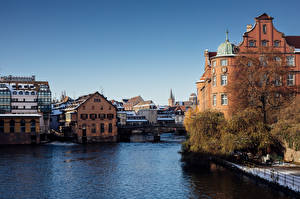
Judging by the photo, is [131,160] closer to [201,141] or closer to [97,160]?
[97,160]

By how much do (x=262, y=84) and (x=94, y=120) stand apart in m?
63.6

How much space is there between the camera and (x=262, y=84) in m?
51.4

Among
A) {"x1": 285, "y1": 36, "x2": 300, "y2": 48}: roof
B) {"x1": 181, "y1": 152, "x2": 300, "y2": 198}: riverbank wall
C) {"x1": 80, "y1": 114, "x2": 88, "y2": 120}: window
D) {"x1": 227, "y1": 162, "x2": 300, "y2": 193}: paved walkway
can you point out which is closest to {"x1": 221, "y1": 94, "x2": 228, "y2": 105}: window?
{"x1": 181, "y1": 152, "x2": 300, "y2": 198}: riverbank wall

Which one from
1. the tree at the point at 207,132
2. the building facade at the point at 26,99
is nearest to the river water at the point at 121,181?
the tree at the point at 207,132

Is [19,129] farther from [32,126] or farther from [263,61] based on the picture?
[263,61]

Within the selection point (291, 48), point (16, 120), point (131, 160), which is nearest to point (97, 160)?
point (131, 160)

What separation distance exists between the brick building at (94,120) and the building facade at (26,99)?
47.2 ft

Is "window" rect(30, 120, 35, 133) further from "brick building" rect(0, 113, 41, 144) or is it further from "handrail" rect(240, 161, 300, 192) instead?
"handrail" rect(240, 161, 300, 192)

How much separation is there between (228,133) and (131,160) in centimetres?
2063

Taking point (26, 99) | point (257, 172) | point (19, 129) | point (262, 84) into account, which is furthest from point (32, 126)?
point (257, 172)

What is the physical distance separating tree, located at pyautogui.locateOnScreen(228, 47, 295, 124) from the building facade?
250ft

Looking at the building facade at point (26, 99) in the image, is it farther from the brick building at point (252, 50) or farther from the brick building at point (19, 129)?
the brick building at point (252, 50)

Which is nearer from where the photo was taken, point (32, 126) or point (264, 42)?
point (264, 42)

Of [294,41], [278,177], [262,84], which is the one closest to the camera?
[278,177]
